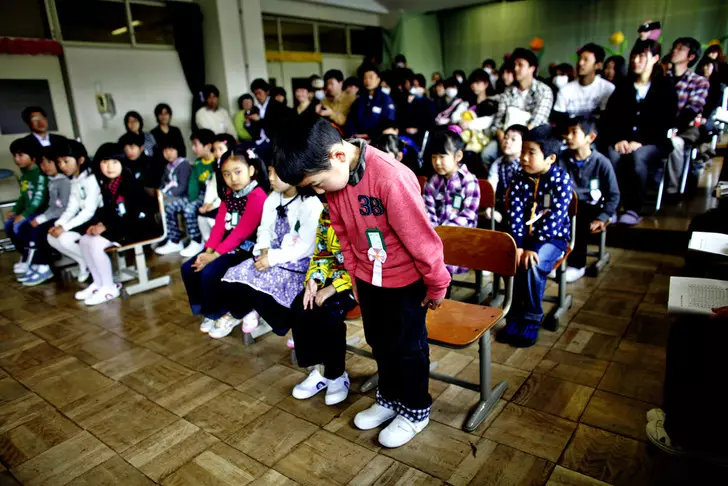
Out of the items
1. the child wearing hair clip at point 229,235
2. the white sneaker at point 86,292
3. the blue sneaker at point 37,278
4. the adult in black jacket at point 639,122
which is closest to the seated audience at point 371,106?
the adult in black jacket at point 639,122

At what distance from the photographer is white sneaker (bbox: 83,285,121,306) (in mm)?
3207

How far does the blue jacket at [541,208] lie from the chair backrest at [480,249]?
22.8 inches

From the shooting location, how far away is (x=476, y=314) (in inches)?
70.7

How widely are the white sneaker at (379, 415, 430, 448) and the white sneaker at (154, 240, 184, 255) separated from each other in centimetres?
313

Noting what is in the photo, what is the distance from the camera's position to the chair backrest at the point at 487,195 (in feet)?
9.74

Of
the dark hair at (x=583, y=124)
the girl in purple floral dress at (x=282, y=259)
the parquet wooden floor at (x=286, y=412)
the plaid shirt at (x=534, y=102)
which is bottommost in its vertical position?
the parquet wooden floor at (x=286, y=412)

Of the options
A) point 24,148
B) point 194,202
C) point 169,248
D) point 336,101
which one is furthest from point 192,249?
point 336,101

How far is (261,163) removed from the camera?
265 centimetres

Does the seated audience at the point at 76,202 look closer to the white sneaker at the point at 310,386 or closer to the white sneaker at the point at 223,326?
the white sneaker at the point at 223,326

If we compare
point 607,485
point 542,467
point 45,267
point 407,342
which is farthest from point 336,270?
point 45,267

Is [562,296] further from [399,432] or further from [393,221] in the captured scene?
[393,221]

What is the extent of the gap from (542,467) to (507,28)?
911cm

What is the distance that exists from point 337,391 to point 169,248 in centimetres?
284

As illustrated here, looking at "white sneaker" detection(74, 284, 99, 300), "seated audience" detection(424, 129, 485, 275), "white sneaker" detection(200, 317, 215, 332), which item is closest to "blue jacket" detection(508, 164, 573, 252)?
"seated audience" detection(424, 129, 485, 275)
